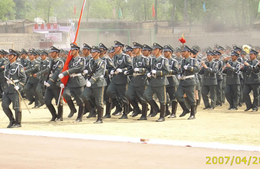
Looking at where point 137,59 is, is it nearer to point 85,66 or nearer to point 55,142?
point 85,66

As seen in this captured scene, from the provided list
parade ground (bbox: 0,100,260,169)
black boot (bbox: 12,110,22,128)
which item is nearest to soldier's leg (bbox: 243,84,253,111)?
parade ground (bbox: 0,100,260,169)

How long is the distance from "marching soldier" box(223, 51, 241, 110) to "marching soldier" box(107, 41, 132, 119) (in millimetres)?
4174

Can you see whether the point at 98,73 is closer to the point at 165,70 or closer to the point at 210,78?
the point at 165,70

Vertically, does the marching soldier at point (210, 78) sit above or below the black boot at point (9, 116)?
above

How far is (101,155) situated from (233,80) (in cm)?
979

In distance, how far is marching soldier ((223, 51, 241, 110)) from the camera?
17484 millimetres

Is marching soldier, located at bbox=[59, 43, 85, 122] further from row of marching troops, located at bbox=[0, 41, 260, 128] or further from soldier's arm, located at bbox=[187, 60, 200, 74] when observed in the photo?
soldier's arm, located at bbox=[187, 60, 200, 74]

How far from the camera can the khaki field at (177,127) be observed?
11062 mm

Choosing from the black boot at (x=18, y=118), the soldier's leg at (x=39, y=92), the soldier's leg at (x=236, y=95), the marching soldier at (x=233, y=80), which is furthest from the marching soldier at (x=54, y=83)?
the soldier's leg at (x=236, y=95)

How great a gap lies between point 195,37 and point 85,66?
1513 inches

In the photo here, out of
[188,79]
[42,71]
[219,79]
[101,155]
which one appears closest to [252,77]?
[219,79]

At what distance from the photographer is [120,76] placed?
49.2ft

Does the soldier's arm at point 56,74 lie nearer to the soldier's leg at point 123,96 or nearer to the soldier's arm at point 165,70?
the soldier's leg at point 123,96
